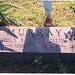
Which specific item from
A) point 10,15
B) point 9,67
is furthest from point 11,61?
point 10,15

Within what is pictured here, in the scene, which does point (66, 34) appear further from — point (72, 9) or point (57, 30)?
point (72, 9)

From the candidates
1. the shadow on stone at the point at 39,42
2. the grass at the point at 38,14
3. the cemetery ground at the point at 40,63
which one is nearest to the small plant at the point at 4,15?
the grass at the point at 38,14

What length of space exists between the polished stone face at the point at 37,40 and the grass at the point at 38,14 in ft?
1.39

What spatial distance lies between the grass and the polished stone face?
0.43 m

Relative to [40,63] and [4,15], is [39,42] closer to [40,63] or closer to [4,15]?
[40,63]

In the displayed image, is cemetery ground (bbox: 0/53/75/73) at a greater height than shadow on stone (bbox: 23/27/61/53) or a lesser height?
lesser

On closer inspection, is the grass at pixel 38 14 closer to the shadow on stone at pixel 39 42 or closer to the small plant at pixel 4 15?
the small plant at pixel 4 15

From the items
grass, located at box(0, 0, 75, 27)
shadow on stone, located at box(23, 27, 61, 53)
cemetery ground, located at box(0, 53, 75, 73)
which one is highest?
grass, located at box(0, 0, 75, 27)

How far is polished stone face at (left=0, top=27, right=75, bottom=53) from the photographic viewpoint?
4.15 meters

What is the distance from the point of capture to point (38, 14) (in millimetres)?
5172

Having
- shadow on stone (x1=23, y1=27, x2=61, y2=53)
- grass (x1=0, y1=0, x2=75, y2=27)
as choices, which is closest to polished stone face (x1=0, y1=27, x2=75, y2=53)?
shadow on stone (x1=23, y1=27, x2=61, y2=53)

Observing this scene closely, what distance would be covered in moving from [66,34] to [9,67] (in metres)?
0.86

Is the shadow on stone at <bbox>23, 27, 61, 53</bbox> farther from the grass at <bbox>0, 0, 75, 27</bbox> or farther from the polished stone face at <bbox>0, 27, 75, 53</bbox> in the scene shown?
the grass at <bbox>0, 0, 75, 27</bbox>

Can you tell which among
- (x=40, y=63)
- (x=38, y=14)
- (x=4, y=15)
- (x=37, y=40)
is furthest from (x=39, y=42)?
(x=38, y=14)
